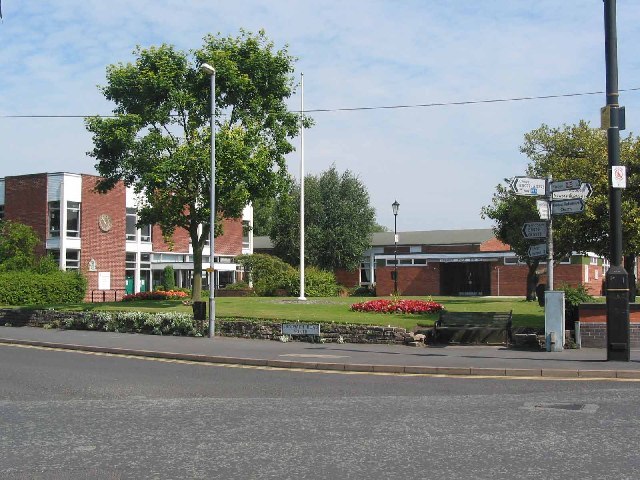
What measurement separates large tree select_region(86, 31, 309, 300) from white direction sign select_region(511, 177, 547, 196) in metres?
11.2

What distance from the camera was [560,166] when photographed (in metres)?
23.4

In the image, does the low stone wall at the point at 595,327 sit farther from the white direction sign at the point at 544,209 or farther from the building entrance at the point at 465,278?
the building entrance at the point at 465,278

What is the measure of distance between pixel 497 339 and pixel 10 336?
1481 centimetres

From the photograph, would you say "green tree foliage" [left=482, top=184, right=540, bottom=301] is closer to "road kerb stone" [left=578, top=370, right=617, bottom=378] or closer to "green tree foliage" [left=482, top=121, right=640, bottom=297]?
"green tree foliage" [left=482, top=121, right=640, bottom=297]

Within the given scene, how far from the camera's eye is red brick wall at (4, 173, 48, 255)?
1815 inches

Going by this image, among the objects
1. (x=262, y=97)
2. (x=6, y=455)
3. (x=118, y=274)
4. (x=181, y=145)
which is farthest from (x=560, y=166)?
(x=118, y=274)

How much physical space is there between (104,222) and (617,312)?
39456 mm

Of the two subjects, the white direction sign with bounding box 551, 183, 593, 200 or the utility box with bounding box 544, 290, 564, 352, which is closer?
the white direction sign with bounding box 551, 183, 593, 200

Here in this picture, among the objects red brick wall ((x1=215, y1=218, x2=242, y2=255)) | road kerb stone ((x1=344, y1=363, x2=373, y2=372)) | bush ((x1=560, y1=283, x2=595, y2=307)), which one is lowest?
road kerb stone ((x1=344, y1=363, x2=373, y2=372))

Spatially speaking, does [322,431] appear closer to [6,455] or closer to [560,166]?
[6,455]

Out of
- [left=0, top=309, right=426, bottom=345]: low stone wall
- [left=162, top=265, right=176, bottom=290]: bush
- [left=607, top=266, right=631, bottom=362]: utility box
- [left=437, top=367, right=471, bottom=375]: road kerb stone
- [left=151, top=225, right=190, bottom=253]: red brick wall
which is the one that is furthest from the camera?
[left=151, top=225, right=190, bottom=253]: red brick wall

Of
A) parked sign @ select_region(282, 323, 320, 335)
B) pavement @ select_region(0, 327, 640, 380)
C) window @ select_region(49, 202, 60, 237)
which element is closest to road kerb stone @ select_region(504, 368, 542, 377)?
pavement @ select_region(0, 327, 640, 380)

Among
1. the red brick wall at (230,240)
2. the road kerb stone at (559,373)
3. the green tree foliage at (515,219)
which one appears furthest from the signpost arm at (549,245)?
the red brick wall at (230,240)

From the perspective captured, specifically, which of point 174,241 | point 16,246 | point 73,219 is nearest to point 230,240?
point 174,241
